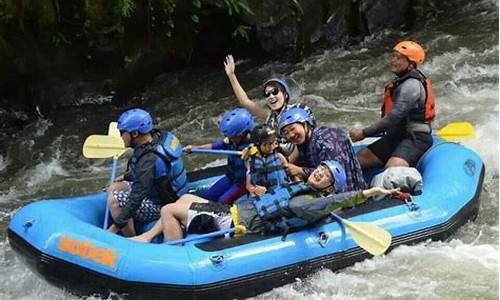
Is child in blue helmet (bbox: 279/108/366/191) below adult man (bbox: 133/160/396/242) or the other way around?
the other way around

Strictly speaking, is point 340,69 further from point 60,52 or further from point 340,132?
point 340,132

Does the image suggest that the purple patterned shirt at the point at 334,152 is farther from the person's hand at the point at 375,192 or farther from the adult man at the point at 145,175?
the adult man at the point at 145,175

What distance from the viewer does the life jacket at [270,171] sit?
4.93 m

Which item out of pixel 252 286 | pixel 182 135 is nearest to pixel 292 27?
pixel 182 135

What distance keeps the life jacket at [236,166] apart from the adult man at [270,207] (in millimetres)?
329

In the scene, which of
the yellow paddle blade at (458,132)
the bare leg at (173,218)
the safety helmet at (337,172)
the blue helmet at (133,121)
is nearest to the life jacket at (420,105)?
the yellow paddle blade at (458,132)

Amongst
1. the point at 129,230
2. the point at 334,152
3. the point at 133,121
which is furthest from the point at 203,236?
the point at 334,152

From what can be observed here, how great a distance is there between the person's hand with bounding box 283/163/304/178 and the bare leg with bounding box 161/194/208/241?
73cm

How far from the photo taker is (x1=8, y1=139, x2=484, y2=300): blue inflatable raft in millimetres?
4559

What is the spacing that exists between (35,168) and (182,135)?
5.34 feet

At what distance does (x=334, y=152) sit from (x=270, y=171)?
0.45 metres

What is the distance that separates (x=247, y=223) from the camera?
490cm

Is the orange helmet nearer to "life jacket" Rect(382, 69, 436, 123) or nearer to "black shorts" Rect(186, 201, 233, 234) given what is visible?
"life jacket" Rect(382, 69, 436, 123)

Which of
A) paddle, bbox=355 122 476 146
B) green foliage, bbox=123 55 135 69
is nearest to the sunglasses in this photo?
paddle, bbox=355 122 476 146
